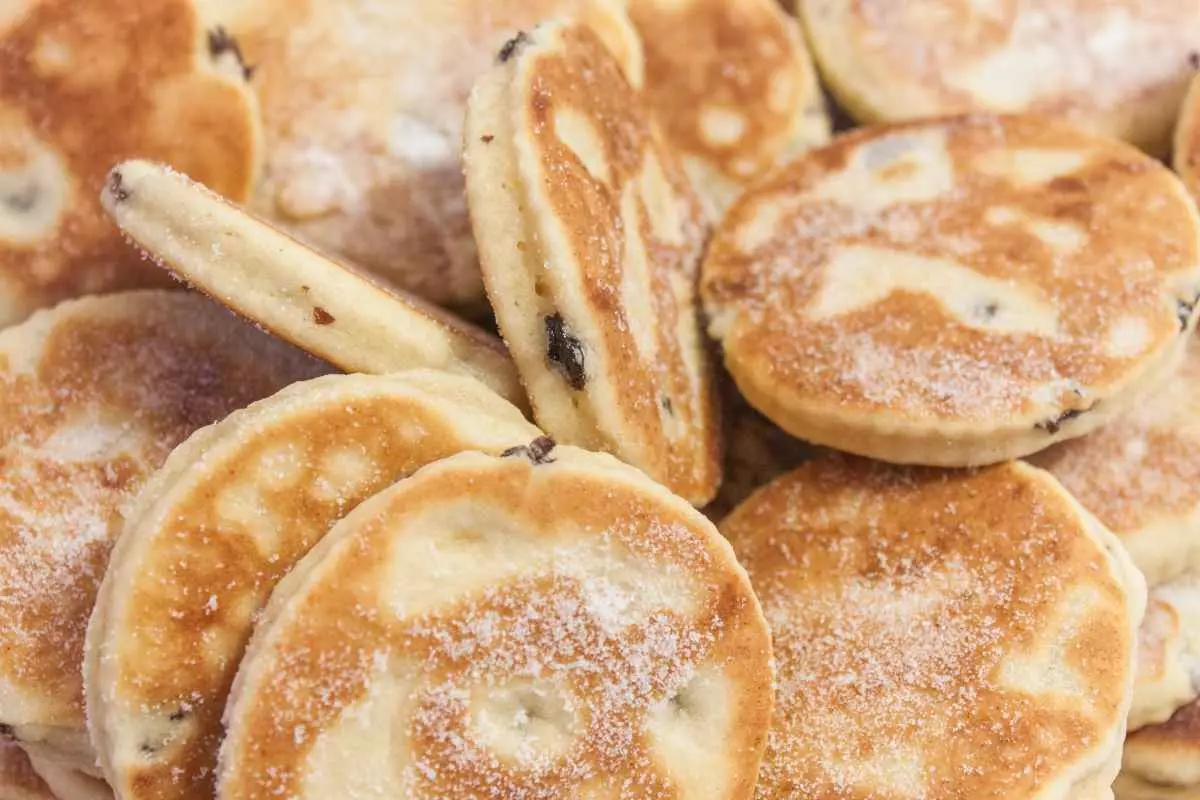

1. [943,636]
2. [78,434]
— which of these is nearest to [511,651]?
[943,636]

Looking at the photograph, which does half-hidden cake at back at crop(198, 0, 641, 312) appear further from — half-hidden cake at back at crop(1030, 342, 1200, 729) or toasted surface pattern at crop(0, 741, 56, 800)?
half-hidden cake at back at crop(1030, 342, 1200, 729)

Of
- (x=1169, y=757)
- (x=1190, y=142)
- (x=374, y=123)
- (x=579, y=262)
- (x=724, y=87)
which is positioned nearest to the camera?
(x=579, y=262)

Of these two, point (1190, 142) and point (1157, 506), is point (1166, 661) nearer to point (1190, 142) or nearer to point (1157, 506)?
point (1157, 506)

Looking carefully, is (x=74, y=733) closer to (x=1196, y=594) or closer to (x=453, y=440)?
(x=453, y=440)

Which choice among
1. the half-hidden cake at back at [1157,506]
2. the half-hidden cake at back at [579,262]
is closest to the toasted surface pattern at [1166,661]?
the half-hidden cake at back at [1157,506]

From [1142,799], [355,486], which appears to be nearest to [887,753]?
[1142,799]

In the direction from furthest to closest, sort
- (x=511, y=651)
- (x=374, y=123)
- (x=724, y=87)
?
1. (x=724, y=87)
2. (x=374, y=123)
3. (x=511, y=651)

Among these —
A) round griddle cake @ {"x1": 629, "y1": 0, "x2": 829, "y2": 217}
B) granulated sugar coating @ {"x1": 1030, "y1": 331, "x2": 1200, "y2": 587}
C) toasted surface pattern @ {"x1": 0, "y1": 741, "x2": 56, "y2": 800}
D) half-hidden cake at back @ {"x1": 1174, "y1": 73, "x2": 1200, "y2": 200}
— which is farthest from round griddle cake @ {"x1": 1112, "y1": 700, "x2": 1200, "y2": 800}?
toasted surface pattern @ {"x1": 0, "y1": 741, "x2": 56, "y2": 800}
